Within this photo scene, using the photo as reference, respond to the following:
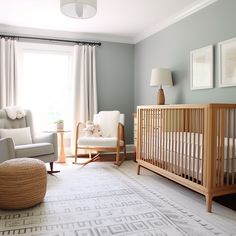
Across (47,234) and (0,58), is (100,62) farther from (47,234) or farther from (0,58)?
(47,234)

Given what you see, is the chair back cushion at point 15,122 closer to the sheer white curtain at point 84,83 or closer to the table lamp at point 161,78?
the sheer white curtain at point 84,83

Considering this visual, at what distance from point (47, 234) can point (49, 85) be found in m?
3.44

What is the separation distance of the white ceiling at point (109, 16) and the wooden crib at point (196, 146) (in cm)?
147

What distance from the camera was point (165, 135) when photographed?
2918 millimetres

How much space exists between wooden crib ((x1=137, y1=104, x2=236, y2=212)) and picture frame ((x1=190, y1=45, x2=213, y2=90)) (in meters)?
0.72

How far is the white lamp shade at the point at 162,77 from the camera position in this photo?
3.83m

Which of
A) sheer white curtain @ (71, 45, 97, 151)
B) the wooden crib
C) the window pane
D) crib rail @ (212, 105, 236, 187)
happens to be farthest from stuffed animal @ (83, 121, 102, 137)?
crib rail @ (212, 105, 236, 187)

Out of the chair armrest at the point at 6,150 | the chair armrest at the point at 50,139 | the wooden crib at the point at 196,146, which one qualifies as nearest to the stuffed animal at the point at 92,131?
the chair armrest at the point at 50,139

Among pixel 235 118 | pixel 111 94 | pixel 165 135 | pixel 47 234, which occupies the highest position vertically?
pixel 111 94

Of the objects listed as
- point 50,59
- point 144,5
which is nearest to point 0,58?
point 50,59

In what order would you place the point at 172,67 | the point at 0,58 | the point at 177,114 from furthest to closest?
1. the point at 0,58
2. the point at 172,67
3. the point at 177,114

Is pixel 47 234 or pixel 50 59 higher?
pixel 50 59

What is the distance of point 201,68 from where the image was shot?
3383mm

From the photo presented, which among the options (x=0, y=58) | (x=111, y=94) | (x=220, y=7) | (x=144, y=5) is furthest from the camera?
(x=111, y=94)
